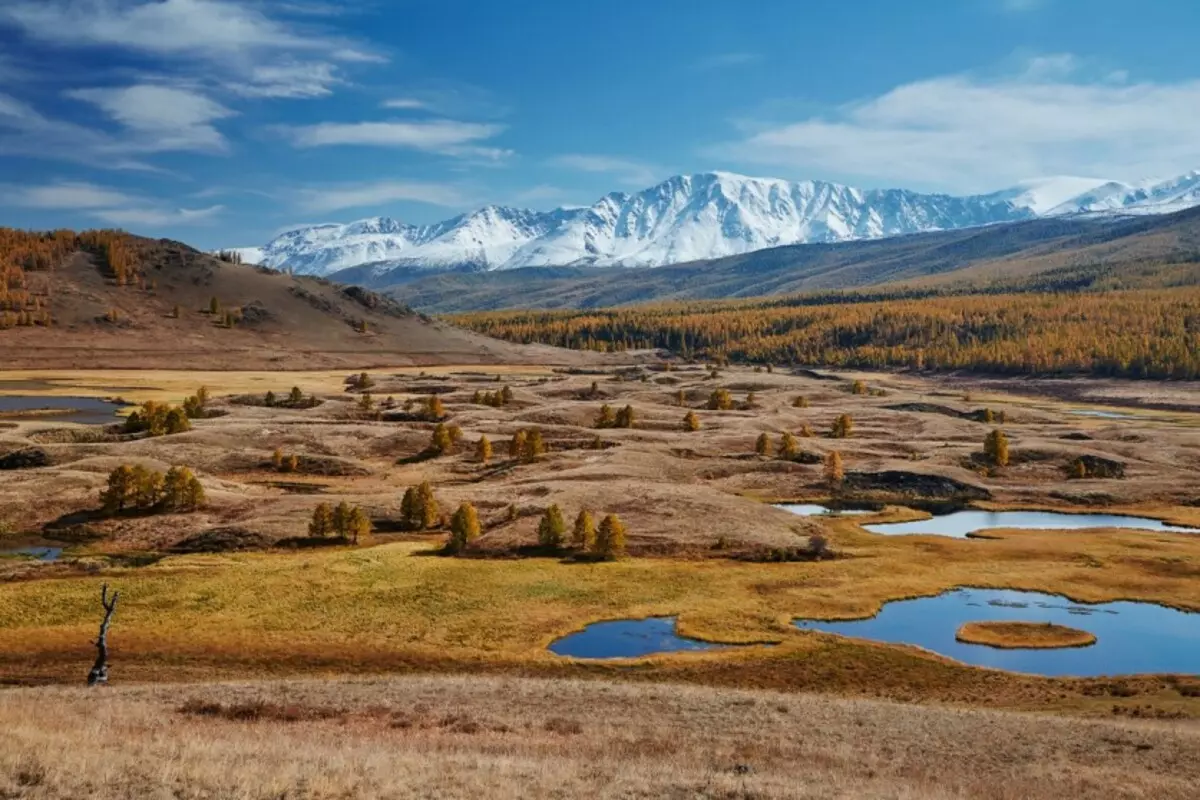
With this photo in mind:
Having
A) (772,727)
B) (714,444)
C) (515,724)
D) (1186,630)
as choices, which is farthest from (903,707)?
(714,444)

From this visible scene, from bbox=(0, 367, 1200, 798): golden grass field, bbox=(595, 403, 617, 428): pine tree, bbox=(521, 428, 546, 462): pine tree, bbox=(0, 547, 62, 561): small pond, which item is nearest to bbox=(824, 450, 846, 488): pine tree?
bbox=(0, 367, 1200, 798): golden grass field

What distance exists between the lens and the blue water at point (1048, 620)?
66062mm

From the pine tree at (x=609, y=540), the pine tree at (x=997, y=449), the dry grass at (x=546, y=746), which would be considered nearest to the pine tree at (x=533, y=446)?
the pine tree at (x=609, y=540)

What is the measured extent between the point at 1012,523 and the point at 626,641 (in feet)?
238

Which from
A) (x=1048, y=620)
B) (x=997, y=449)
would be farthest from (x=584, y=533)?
(x=997, y=449)

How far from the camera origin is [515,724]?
44031mm

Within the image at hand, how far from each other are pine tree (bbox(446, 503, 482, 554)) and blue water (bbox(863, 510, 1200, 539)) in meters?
48.8

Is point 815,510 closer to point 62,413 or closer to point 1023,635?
point 1023,635

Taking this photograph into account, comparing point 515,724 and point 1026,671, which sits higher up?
point 515,724

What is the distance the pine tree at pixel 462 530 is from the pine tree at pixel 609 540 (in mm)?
12944

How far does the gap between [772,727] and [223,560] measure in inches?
2433

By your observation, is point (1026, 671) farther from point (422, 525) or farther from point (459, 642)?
point (422, 525)

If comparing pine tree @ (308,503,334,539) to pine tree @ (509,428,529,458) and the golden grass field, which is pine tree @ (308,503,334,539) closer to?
the golden grass field

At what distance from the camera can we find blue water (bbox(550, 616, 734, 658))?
67500mm
